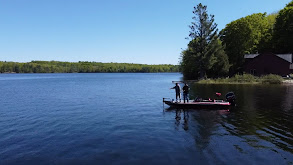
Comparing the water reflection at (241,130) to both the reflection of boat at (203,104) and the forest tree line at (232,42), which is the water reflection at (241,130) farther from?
the forest tree line at (232,42)

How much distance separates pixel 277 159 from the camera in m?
10.6

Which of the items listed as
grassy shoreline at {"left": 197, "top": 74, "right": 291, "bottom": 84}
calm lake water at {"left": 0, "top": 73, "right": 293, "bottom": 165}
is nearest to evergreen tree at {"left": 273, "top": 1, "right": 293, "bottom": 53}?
grassy shoreline at {"left": 197, "top": 74, "right": 291, "bottom": 84}

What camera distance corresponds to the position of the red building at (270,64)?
61.7 m

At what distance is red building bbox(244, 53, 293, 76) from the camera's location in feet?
202

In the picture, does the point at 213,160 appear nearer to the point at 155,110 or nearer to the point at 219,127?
the point at 219,127

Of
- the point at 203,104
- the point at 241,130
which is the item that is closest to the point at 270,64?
the point at 203,104

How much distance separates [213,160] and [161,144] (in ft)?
11.2

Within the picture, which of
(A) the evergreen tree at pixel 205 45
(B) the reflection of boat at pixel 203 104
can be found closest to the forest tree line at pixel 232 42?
(A) the evergreen tree at pixel 205 45

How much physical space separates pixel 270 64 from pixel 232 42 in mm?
16992

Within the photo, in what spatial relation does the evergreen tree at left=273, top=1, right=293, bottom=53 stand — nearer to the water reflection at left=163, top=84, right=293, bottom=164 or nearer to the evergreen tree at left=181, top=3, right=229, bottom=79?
the evergreen tree at left=181, top=3, right=229, bottom=79

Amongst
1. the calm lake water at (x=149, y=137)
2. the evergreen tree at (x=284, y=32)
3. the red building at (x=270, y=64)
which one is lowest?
the calm lake water at (x=149, y=137)

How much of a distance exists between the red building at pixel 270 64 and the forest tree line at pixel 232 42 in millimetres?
6772

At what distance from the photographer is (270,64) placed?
63.5 meters

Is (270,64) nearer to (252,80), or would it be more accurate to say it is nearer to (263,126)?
(252,80)
